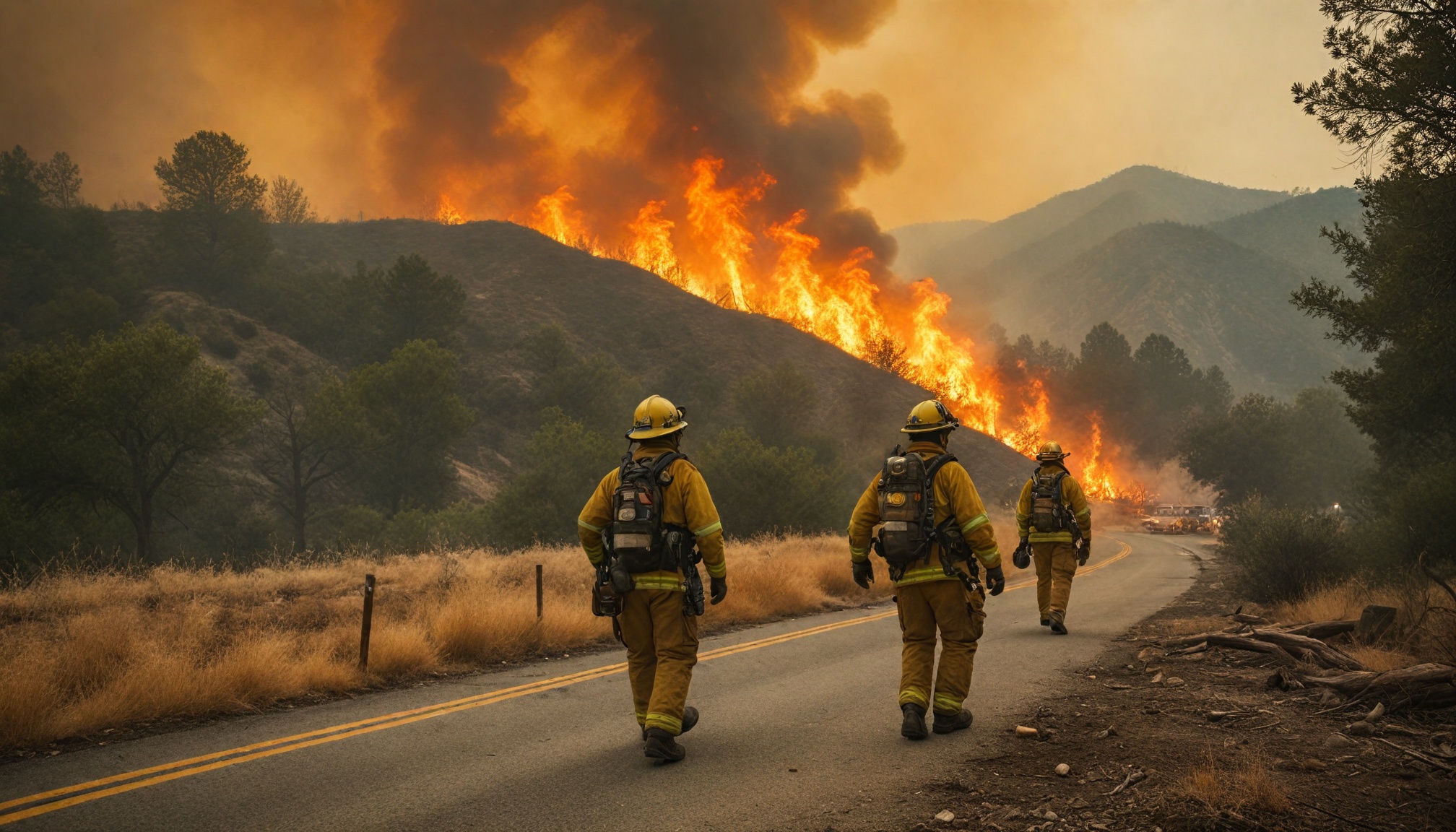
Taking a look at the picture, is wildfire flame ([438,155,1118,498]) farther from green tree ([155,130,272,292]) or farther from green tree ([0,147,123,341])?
green tree ([0,147,123,341])

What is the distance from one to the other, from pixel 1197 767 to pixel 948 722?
1.60 metres

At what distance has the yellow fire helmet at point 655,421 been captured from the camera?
5.62 meters

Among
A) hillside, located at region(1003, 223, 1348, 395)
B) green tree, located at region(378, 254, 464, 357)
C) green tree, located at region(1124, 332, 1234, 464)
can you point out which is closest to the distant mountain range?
hillside, located at region(1003, 223, 1348, 395)

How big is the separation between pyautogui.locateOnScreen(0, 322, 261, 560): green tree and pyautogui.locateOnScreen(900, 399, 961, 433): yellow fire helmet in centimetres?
3374

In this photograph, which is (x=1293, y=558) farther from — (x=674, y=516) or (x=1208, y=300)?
(x=1208, y=300)

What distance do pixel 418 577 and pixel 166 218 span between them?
203ft

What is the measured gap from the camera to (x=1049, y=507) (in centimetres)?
1084

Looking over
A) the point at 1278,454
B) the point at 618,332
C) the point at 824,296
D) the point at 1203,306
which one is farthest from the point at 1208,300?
the point at 618,332

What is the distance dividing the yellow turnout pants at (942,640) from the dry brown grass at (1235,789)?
164cm

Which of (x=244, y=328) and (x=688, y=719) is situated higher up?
(x=244, y=328)

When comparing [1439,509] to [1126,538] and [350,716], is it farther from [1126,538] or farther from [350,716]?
[1126,538]

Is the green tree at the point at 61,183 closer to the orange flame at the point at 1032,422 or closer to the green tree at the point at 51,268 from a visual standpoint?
the green tree at the point at 51,268

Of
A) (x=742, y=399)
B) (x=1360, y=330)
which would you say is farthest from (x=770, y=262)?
(x=1360, y=330)

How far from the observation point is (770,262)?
301ft
